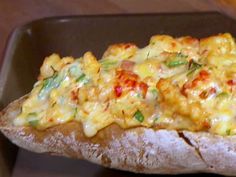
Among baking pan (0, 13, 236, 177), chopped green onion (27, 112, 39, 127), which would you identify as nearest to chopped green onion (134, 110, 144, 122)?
chopped green onion (27, 112, 39, 127)

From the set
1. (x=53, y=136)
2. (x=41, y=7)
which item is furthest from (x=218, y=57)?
(x=41, y=7)

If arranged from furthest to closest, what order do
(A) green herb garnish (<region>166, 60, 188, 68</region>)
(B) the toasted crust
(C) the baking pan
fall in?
(C) the baking pan → (A) green herb garnish (<region>166, 60, 188, 68</region>) → (B) the toasted crust

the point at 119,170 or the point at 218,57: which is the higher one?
the point at 218,57

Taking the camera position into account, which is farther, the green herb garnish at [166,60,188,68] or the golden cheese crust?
the green herb garnish at [166,60,188,68]

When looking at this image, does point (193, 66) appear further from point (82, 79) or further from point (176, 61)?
point (82, 79)

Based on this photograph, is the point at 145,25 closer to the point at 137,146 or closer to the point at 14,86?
the point at 14,86

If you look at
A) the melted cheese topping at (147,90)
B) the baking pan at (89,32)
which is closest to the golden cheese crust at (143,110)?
the melted cheese topping at (147,90)

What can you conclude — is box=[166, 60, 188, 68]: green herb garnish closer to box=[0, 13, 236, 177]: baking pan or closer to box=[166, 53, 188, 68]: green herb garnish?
box=[166, 53, 188, 68]: green herb garnish
